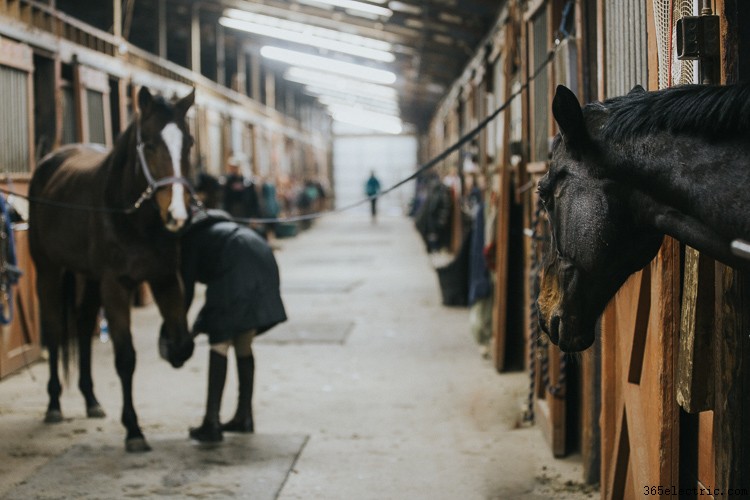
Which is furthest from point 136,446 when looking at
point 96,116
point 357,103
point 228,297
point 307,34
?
point 357,103

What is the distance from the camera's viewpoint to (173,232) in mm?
4727

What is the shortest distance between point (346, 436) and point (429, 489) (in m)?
1.04

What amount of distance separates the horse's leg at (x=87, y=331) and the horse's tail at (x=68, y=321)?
0.12 ft

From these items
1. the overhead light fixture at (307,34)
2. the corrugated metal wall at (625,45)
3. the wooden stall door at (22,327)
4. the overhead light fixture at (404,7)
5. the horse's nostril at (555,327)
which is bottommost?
the wooden stall door at (22,327)

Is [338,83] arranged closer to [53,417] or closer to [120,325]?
[53,417]

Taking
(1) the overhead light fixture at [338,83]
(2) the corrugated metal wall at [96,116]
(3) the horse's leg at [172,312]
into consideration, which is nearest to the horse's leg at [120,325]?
(3) the horse's leg at [172,312]

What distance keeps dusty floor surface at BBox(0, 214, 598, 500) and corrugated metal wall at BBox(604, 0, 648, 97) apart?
1722 mm

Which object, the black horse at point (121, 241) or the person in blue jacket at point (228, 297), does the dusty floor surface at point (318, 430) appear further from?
the black horse at point (121, 241)

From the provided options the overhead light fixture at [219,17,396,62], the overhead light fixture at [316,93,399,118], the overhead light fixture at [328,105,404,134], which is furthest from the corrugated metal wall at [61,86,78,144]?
the overhead light fixture at [328,105,404,134]

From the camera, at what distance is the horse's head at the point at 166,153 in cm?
458

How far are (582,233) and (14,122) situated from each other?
6.01m

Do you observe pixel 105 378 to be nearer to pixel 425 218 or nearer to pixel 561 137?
pixel 561 137

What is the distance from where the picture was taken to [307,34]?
643 inches

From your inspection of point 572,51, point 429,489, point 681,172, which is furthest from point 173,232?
point 681,172
